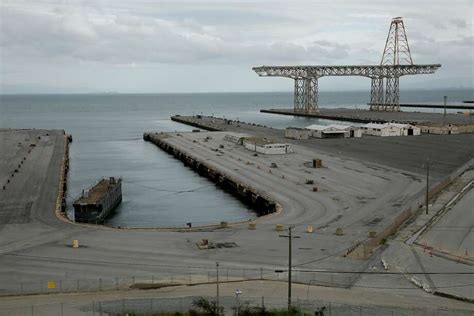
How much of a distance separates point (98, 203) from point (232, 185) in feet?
52.3

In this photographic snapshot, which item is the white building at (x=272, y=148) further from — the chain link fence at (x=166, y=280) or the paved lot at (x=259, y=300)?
the paved lot at (x=259, y=300)

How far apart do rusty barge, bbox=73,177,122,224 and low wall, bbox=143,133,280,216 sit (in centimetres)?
1116

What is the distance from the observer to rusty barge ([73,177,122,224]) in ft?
154

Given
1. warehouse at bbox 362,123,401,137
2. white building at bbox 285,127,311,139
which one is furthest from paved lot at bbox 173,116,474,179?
warehouse at bbox 362,123,401,137

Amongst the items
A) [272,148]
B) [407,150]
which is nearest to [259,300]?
[272,148]

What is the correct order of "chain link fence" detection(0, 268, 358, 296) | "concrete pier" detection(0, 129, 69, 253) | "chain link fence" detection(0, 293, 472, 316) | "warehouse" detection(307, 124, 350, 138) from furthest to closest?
1. "warehouse" detection(307, 124, 350, 138)
2. "concrete pier" detection(0, 129, 69, 253)
3. "chain link fence" detection(0, 268, 358, 296)
4. "chain link fence" detection(0, 293, 472, 316)

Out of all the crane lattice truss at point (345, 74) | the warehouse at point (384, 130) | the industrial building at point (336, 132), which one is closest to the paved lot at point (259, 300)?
the industrial building at point (336, 132)

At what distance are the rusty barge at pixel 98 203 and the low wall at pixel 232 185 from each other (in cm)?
1116

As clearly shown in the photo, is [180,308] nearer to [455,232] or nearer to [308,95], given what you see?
[455,232]

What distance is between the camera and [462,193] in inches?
1921

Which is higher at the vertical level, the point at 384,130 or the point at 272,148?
the point at 384,130

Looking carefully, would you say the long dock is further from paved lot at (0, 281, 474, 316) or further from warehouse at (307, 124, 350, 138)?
paved lot at (0, 281, 474, 316)

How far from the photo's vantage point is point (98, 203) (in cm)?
4791

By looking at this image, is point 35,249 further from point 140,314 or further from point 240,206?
point 240,206
